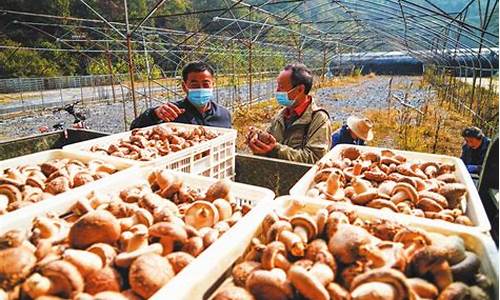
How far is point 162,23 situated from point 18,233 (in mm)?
42286

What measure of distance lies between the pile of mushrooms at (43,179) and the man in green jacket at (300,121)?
155 centimetres

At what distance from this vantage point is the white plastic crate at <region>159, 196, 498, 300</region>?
1051 millimetres

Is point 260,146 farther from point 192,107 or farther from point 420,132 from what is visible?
point 420,132

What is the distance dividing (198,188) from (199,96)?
7.17 feet

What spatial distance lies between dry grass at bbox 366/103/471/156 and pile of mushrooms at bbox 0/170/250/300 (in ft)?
23.8

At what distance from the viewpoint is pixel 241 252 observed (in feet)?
4.48

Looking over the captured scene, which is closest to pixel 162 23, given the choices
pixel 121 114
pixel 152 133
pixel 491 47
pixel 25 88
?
pixel 25 88

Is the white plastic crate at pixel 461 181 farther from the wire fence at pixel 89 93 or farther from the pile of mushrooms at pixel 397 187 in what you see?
the wire fence at pixel 89 93

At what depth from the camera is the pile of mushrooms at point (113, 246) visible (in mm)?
1105

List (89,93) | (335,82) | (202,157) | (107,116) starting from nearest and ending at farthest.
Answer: (202,157) → (107,116) → (89,93) → (335,82)

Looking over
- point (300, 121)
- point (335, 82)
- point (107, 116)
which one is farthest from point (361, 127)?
point (335, 82)

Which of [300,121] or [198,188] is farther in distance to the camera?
[300,121]

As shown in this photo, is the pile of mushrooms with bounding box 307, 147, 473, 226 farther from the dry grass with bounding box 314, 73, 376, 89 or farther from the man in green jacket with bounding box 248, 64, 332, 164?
the dry grass with bounding box 314, 73, 376, 89

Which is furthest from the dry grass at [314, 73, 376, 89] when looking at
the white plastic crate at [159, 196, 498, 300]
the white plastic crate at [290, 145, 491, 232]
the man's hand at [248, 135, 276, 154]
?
the white plastic crate at [159, 196, 498, 300]
